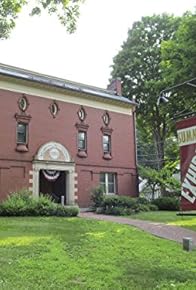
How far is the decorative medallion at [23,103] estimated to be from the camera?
92.7ft

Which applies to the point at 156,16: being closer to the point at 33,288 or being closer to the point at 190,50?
the point at 190,50

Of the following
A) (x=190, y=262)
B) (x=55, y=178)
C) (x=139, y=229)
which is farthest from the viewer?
(x=55, y=178)

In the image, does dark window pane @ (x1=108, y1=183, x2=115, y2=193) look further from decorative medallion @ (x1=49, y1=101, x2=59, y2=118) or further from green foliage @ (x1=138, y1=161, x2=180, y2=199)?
decorative medallion @ (x1=49, y1=101, x2=59, y2=118)

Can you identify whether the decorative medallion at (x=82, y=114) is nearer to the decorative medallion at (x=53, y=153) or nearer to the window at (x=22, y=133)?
the decorative medallion at (x=53, y=153)

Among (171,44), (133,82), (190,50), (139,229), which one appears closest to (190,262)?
(139,229)

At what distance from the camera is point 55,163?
29.2 metres

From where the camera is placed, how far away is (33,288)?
758 cm

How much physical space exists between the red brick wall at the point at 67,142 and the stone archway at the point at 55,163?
0.39 m

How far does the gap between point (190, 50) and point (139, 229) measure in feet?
34.0

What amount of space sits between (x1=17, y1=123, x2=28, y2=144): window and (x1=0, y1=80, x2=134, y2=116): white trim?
7.36 ft

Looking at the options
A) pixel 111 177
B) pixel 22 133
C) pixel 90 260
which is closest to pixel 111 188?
pixel 111 177

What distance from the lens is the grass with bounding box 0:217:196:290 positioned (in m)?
8.27

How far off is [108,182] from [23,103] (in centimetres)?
912

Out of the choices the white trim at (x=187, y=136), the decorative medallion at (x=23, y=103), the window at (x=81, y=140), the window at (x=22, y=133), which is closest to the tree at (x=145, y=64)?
the window at (x=81, y=140)
